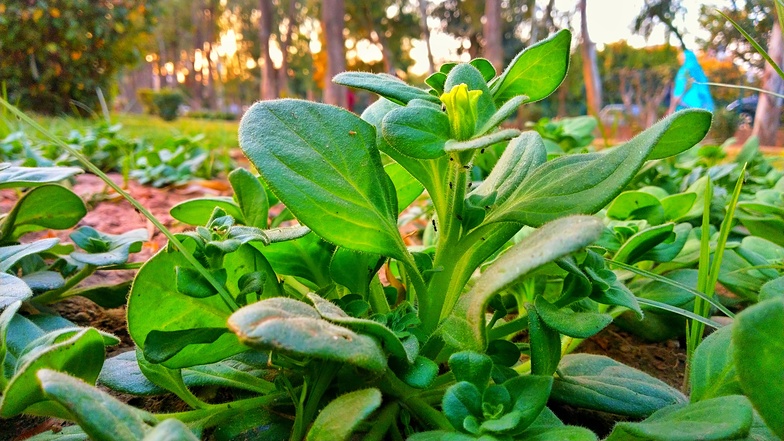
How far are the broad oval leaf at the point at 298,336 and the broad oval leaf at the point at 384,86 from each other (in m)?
0.37

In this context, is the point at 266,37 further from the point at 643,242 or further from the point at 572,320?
the point at 572,320

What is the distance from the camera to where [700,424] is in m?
0.63

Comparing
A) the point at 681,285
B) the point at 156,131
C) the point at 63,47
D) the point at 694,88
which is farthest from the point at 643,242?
the point at 63,47

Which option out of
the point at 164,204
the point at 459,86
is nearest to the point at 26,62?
the point at 164,204

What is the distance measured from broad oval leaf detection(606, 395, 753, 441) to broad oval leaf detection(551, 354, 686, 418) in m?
0.09

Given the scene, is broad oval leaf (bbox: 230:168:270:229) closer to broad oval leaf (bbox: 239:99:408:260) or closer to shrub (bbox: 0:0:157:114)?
broad oval leaf (bbox: 239:99:408:260)

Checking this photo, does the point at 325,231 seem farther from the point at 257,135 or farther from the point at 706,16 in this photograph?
the point at 706,16

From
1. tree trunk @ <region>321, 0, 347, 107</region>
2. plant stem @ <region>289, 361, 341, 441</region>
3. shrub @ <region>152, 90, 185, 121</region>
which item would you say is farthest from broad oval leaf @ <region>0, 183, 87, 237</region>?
shrub @ <region>152, 90, 185, 121</region>

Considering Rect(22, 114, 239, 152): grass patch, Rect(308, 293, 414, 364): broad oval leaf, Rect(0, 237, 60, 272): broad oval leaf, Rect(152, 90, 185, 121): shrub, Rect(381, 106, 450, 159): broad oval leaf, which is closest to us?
Rect(308, 293, 414, 364): broad oval leaf

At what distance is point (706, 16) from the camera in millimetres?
2697

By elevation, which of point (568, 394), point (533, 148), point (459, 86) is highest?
point (459, 86)

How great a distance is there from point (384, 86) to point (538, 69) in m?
0.27

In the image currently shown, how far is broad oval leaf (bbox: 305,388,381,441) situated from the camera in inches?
23.4

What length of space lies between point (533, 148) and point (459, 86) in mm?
248
